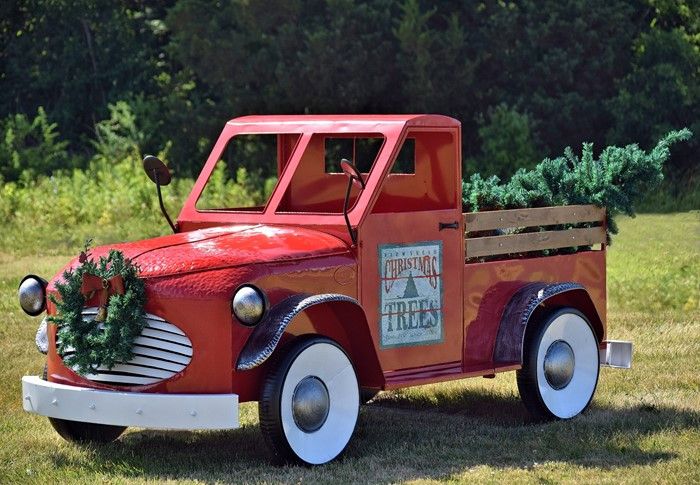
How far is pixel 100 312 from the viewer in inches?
263

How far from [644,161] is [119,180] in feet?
47.8

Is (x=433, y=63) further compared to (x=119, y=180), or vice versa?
(x=433, y=63)

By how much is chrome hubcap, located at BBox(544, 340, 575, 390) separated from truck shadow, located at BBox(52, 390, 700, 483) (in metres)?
0.24

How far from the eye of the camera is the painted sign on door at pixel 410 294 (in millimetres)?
7305

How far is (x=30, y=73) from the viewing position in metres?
33.8

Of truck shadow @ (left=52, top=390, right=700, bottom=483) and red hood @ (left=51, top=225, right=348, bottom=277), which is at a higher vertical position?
red hood @ (left=51, top=225, right=348, bottom=277)

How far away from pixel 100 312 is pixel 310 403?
3.62ft

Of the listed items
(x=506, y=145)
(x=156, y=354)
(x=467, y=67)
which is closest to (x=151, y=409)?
(x=156, y=354)

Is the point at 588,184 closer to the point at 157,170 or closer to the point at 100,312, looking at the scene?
the point at 157,170

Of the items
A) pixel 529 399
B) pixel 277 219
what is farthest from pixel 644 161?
pixel 277 219

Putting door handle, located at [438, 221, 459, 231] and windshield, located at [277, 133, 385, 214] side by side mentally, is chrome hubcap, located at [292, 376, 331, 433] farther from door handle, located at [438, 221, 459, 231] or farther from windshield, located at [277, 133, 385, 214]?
windshield, located at [277, 133, 385, 214]

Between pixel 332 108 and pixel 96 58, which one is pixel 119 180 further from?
pixel 96 58

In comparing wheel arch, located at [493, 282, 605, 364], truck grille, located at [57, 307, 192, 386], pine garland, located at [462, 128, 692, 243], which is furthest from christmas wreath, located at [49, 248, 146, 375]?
pine garland, located at [462, 128, 692, 243]

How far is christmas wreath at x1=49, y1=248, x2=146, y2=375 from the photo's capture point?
21.5ft
